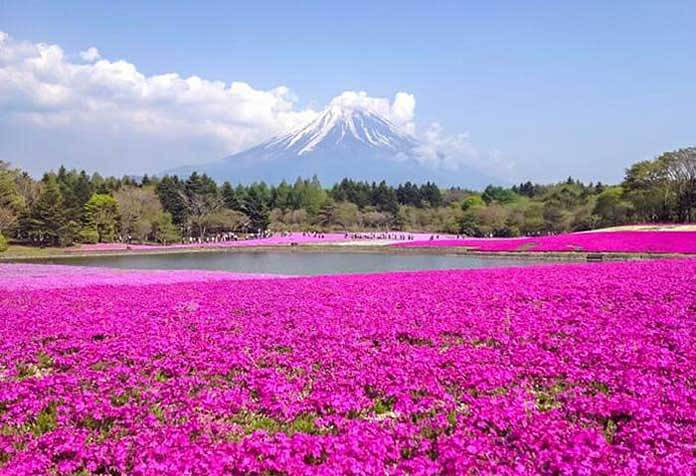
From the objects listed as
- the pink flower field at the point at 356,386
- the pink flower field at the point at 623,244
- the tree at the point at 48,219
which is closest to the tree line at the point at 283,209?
the tree at the point at 48,219

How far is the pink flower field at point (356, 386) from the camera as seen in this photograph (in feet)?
16.5

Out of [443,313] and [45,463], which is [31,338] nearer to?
[45,463]

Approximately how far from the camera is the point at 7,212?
196ft

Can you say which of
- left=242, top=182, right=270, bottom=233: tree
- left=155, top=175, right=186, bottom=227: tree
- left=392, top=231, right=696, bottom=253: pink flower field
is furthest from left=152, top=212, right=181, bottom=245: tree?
left=392, top=231, right=696, bottom=253: pink flower field

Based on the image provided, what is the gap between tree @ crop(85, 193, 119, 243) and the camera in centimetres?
7062

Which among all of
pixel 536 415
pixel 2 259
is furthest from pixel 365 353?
pixel 2 259

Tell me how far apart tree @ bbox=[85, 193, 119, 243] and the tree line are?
0.13m

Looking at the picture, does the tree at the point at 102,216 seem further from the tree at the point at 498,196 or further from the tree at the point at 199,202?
the tree at the point at 498,196

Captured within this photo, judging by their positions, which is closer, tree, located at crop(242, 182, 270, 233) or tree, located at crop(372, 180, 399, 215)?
tree, located at crop(242, 182, 270, 233)

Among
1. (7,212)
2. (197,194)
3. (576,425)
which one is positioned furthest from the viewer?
(197,194)

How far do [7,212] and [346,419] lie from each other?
6607 cm

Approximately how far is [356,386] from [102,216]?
237 ft

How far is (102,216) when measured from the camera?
71438mm

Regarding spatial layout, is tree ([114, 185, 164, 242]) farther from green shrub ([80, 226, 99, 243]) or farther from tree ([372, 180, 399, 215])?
tree ([372, 180, 399, 215])
